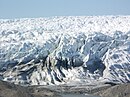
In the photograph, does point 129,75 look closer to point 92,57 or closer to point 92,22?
point 92,57

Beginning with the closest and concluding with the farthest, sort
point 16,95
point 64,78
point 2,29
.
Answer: point 16,95 < point 64,78 < point 2,29

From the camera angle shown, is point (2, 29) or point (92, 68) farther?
point (2, 29)

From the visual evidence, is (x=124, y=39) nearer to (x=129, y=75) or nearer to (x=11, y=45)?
(x=129, y=75)

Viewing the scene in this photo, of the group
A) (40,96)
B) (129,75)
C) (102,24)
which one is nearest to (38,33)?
(102,24)

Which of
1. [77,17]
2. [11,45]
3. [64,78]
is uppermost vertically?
[77,17]

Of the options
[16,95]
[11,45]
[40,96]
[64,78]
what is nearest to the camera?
[16,95]

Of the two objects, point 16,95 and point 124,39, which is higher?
point 124,39

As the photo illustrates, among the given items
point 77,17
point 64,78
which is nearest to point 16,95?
point 64,78
